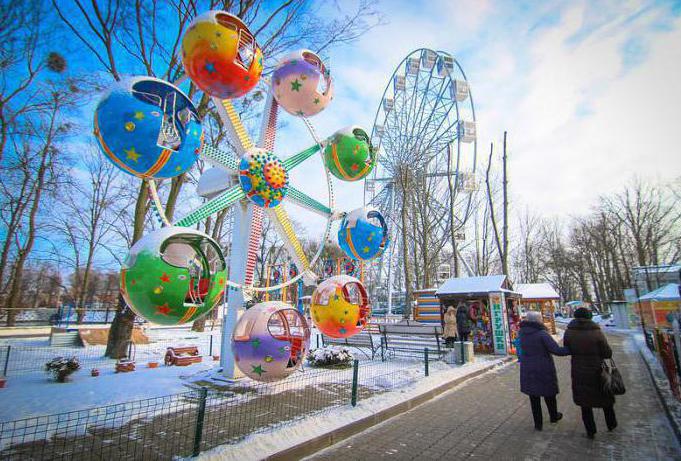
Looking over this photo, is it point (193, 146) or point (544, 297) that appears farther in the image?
point (544, 297)

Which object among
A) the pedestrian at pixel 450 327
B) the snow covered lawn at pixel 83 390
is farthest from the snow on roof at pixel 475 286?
the snow covered lawn at pixel 83 390

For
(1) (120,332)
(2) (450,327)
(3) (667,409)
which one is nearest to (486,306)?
(2) (450,327)

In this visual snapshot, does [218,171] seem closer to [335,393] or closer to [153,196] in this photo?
[153,196]

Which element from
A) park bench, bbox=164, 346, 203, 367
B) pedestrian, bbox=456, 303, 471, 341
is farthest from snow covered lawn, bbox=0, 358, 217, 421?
pedestrian, bbox=456, 303, 471, 341

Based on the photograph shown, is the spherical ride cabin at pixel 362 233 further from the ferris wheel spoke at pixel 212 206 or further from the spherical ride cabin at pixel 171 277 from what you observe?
the spherical ride cabin at pixel 171 277

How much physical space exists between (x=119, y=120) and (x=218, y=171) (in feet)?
9.58

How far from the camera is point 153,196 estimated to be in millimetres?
4125

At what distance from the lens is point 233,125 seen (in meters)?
5.71

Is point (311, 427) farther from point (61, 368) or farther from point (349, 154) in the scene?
point (61, 368)

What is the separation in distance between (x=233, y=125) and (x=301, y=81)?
54.7 inches

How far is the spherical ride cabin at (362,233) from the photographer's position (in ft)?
18.9

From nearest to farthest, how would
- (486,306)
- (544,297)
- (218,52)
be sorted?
(218,52), (486,306), (544,297)

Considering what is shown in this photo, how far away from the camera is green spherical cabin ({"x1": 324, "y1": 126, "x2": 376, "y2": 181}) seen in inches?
233

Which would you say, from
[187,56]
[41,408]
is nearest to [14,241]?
[41,408]
